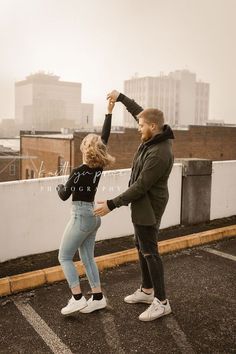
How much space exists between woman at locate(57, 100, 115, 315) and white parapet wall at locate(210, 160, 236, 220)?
4315mm

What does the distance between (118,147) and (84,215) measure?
122ft

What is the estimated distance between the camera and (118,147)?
4094 cm

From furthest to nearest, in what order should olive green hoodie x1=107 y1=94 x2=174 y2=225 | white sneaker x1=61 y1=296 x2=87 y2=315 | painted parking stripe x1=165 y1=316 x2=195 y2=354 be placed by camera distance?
white sneaker x1=61 y1=296 x2=87 y2=315, olive green hoodie x1=107 y1=94 x2=174 y2=225, painted parking stripe x1=165 y1=316 x2=195 y2=354

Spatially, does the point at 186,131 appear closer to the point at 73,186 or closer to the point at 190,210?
the point at 190,210

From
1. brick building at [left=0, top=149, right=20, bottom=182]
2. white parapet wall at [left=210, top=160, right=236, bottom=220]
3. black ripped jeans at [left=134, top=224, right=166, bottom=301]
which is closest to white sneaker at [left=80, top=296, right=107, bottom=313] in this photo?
black ripped jeans at [left=134, top=224, right=166, bottom=301]

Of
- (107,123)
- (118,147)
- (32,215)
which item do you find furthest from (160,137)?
(118,147)

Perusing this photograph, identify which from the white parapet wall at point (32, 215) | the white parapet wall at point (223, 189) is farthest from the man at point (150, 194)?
the white parapet wall at point (223, 189)

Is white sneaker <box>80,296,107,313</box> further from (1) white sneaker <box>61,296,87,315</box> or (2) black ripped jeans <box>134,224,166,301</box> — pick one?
(2) black ripped jeans <box>134,224,166,301</box>

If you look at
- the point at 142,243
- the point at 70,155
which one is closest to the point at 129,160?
the point at 70,155

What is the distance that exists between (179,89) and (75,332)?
184 meters

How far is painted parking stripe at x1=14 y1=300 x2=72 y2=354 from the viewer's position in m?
3.44

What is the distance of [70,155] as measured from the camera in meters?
38.8

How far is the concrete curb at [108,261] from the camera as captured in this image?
470cm

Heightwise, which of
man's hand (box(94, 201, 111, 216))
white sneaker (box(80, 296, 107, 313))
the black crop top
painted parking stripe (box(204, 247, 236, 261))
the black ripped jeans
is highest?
the black crop top
